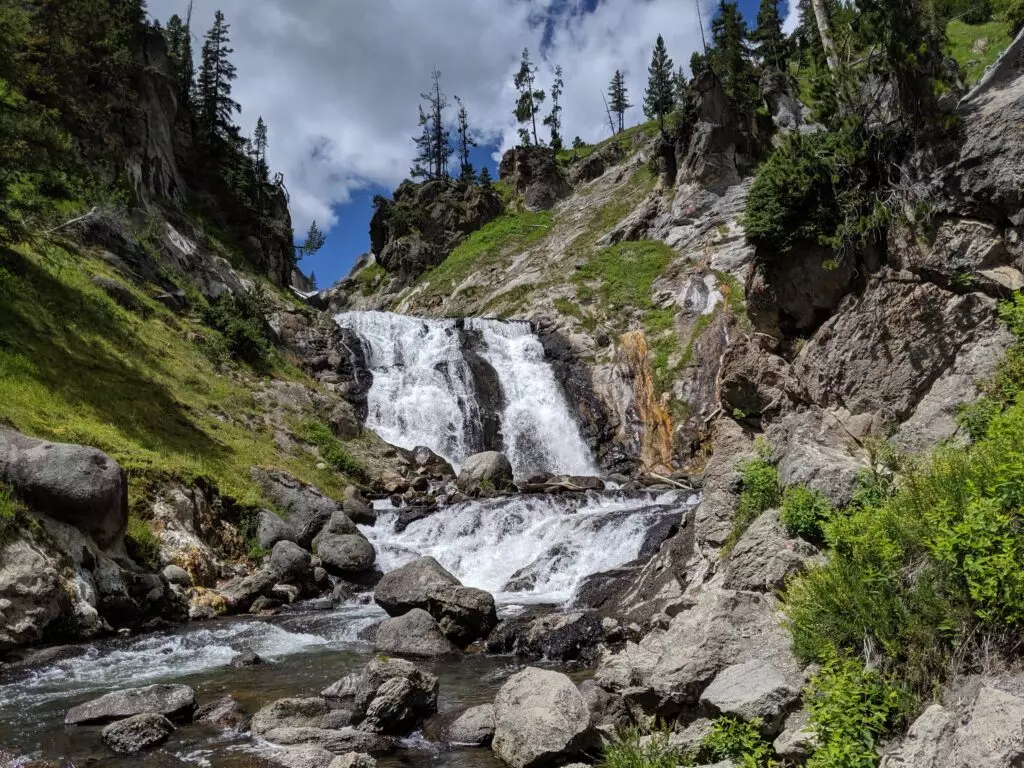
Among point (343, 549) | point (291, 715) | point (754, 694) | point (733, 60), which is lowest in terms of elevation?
point (291, 715)

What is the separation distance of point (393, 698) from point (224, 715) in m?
2.90

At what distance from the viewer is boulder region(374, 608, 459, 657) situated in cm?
1455

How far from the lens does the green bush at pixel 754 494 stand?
11867 millimetres

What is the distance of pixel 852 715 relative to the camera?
5.46 meters

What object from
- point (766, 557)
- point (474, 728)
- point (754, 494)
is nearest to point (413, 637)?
point (474, 728)

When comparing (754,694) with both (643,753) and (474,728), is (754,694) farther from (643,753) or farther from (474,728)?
(474,728)

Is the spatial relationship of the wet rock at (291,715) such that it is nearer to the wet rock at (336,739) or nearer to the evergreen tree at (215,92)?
the wet rock at (336,739)

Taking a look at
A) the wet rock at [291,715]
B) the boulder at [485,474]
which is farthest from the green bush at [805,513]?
the boulder at [485,474]

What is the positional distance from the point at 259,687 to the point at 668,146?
54.7m

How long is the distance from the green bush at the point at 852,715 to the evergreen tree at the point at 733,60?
5715 cm

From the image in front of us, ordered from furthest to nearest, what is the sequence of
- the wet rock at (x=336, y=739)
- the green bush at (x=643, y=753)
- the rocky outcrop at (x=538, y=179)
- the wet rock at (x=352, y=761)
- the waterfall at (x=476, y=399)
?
the rocky outcrop at (x=538, y=179) < the waterfall at (x=476, y=399) < the wet rock at (x=336, y=739) < the wet rock at (x=352, y=761) < the green bush at (x=643, y=753)

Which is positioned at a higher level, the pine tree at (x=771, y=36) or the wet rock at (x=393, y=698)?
the pine tree at (x=771, y=36)

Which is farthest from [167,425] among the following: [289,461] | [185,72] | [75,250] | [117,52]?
[185,72]

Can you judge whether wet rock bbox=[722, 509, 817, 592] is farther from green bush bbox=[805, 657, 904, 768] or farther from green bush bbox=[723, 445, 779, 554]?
green bush bbox=[805, 657, 904, 768]
